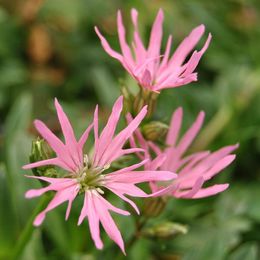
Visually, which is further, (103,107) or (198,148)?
(103,107)

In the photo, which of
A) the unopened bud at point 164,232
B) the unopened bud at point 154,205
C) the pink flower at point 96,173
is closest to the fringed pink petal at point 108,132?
the pink flower at point 96,173

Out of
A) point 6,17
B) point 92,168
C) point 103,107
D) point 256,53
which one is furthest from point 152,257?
point 6,17

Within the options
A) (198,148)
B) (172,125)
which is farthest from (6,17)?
(172,125)

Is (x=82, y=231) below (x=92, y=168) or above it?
below

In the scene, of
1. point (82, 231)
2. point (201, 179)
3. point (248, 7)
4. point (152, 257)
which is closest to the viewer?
point (201, 179)

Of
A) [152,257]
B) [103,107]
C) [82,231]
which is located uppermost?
[103,107]

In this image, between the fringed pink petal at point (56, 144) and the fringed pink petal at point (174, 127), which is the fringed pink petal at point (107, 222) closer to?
the fringed pink petal at point (56, 144)

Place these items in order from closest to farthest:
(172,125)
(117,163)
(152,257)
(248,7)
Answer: (117,163) → (172,125) → (152,257) → (248,7)

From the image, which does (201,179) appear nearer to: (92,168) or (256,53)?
(92,168)
